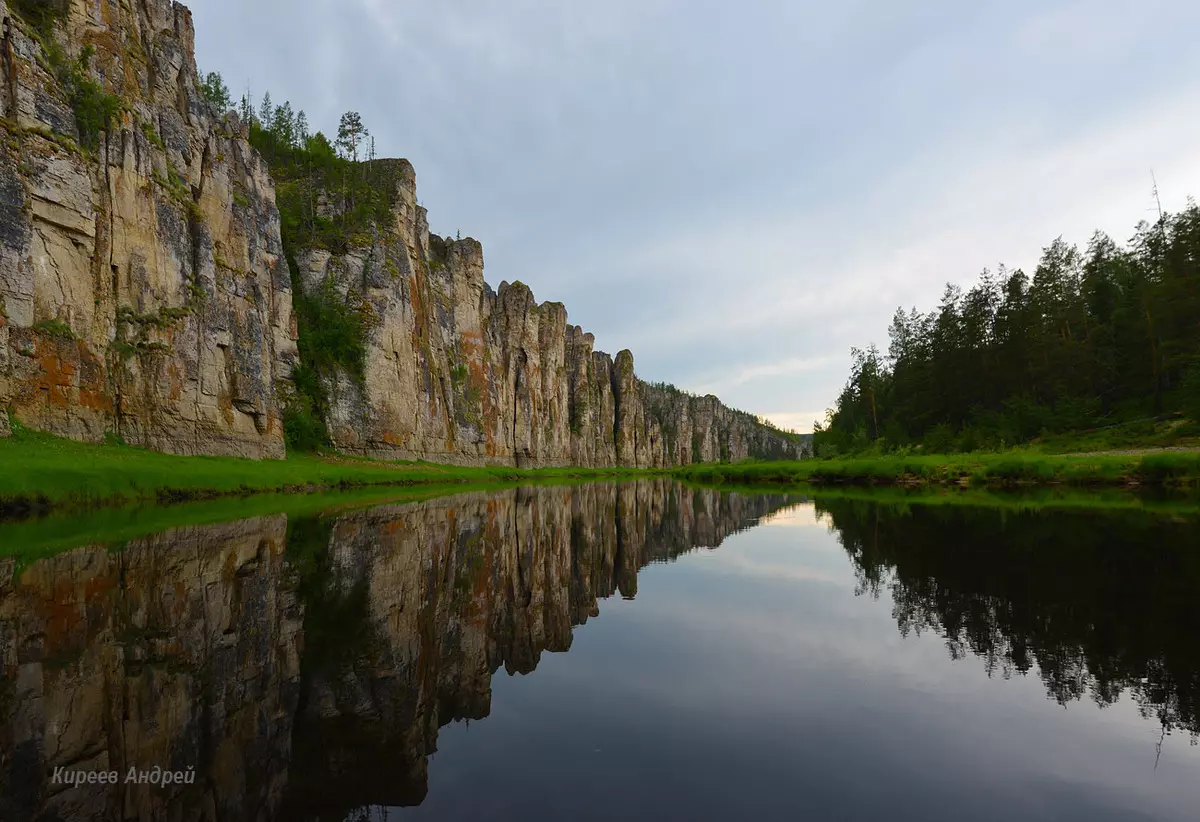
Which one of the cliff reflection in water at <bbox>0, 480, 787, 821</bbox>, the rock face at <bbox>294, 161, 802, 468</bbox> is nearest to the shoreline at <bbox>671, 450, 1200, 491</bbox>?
the cliff reflection in water at <bbox>0, 480, 787, 821</bbox>

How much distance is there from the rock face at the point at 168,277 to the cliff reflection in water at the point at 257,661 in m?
21.9

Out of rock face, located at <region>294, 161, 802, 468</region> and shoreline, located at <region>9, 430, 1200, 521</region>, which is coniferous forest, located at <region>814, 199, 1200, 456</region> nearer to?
shoreline, located at <region>9, 430, 1200, 521</region>

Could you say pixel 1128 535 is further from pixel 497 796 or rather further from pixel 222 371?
pixel 222 371

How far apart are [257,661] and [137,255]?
3809 centimetres

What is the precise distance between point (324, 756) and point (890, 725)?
4.66m

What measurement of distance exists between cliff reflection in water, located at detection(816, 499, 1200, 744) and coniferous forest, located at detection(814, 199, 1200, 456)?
110ft

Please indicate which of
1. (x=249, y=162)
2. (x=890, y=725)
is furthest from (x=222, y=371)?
(x=890, y=725)

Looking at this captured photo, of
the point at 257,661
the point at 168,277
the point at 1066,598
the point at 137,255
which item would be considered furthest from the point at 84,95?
the point at 1066,598

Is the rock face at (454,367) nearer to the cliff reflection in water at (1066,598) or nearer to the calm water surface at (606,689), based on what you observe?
the calm water surface at (606,689)

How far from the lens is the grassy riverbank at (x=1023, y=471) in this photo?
27.5 metres

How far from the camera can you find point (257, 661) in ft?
20.4

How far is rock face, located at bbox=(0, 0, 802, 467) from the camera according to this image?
26.9 meters

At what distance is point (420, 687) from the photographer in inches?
234

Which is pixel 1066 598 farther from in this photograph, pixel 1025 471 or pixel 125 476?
pixel 125 476
